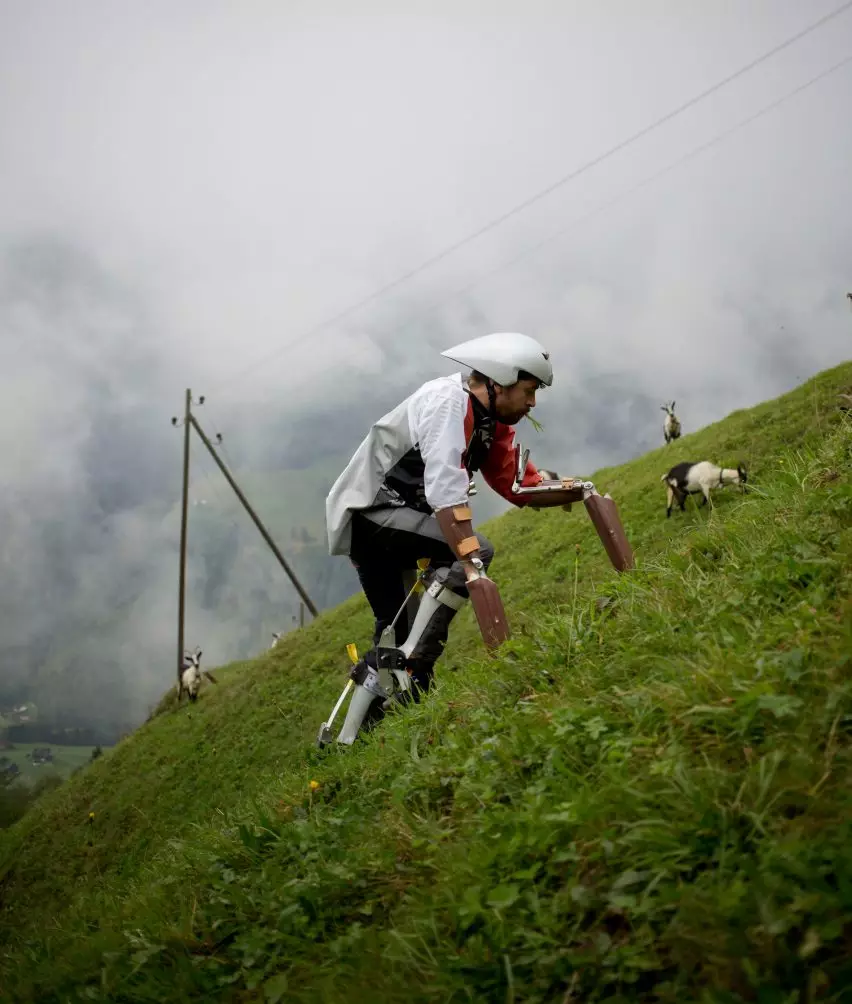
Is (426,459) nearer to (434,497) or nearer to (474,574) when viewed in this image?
(434,497)

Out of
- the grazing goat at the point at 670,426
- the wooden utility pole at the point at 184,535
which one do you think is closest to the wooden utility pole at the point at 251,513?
the wooden utility pole at the point at 184,535

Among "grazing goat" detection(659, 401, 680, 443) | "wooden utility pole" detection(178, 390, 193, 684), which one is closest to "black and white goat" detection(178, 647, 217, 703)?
"wooden utility pole" detection(178, 390, 193, 684)

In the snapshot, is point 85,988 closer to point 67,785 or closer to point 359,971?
point 359,971

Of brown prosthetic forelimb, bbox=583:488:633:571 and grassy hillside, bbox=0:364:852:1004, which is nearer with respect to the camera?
grassy hillside, bbox=0:364:852:1004

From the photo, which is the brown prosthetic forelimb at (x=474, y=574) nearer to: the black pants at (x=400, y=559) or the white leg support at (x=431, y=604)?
the black pants at (x=400, y=559)

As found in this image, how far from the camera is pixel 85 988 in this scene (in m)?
2.85

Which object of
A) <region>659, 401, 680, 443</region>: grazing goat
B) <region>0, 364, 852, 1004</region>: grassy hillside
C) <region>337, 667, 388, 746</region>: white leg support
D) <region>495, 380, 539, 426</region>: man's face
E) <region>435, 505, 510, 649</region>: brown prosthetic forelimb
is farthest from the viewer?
<region>659, 401, 680, 443</region>: grazing goat

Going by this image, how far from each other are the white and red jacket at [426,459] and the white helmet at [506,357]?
0.57 ft

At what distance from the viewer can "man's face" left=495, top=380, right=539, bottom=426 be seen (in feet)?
15.5

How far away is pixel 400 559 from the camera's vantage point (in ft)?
17.5

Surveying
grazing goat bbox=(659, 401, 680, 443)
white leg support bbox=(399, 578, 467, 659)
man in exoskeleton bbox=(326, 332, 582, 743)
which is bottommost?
grazing goat bbox=(659, 401, 680, 443)

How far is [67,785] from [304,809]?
69.3ft

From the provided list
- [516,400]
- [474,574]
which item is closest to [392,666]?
[474,574]

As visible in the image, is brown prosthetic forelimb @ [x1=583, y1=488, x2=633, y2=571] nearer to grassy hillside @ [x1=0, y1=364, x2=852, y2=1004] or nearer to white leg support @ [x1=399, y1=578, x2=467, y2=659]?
grassy hillside @ [x1=0, y1=364, x2=852, y2=1004]
